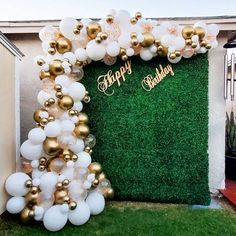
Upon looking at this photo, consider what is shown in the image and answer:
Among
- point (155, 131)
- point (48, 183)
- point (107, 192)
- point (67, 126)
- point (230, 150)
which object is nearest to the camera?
point (48, 183)

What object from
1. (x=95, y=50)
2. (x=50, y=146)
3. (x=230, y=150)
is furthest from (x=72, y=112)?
(x=230, y=150)

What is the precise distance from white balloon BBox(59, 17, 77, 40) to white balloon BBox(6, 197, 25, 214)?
2632mm

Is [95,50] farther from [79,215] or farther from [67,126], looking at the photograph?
[79,215]

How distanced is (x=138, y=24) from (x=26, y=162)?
2846 mm

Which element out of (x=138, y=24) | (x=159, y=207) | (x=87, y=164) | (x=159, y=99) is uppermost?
(x=138, y=24)

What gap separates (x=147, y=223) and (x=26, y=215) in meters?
1.78

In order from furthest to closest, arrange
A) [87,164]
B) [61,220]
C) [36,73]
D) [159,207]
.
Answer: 1. [36,73]
2. [159,207]
3. [87,164]
4. [61,220]

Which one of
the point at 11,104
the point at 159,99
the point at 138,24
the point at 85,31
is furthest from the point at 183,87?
the point at 11,104

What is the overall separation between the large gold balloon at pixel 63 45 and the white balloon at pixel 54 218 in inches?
95.5

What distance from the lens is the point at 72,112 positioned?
429cm

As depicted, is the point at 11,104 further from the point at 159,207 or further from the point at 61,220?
the point at 159,207

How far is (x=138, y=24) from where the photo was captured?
4.53m

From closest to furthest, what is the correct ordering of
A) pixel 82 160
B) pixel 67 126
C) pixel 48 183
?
pixel 48 183
pixel 67 126
pixel 82 160

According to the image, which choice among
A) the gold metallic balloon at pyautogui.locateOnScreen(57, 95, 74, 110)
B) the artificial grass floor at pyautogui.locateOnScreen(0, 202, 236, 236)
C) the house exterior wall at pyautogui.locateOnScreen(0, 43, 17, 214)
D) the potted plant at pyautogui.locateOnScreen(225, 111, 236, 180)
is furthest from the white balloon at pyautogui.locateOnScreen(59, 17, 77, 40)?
the potted plant at pyautogui.locateOnScreen(225, 111, 236, 180)
